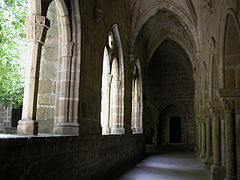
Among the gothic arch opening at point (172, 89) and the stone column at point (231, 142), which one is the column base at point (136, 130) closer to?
the gothic arch opening at point (172, 89)

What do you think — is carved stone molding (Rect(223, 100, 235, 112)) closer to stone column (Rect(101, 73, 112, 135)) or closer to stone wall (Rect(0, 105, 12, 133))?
stone column (Rect(101, 73, 112, 135))

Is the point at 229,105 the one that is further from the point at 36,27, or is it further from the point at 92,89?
the point at 36,27

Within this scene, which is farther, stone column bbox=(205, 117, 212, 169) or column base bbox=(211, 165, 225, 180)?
stone column bbox=(205, 117, 212, 169)

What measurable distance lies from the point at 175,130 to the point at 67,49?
1499cm

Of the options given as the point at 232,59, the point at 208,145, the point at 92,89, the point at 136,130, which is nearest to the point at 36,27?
the point at 92,89

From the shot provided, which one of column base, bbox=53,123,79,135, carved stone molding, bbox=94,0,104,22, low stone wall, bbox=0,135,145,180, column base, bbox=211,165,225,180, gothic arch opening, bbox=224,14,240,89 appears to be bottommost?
column base, bbox=211,165,225,180

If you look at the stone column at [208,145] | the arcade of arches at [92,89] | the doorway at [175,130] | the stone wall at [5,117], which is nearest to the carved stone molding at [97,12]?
the arcade of arches at [92,89]

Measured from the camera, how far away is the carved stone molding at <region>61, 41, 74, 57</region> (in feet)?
17.6

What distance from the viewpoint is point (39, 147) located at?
3.69 meters

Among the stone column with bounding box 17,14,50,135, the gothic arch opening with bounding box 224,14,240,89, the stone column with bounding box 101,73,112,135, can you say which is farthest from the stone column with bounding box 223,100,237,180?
the stone column with bounding box 101,73,112,135

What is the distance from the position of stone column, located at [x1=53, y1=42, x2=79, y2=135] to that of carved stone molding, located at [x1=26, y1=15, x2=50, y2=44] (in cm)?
115

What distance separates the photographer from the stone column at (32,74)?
393cm

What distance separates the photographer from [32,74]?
13.5ft

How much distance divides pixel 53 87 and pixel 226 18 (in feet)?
11.2
